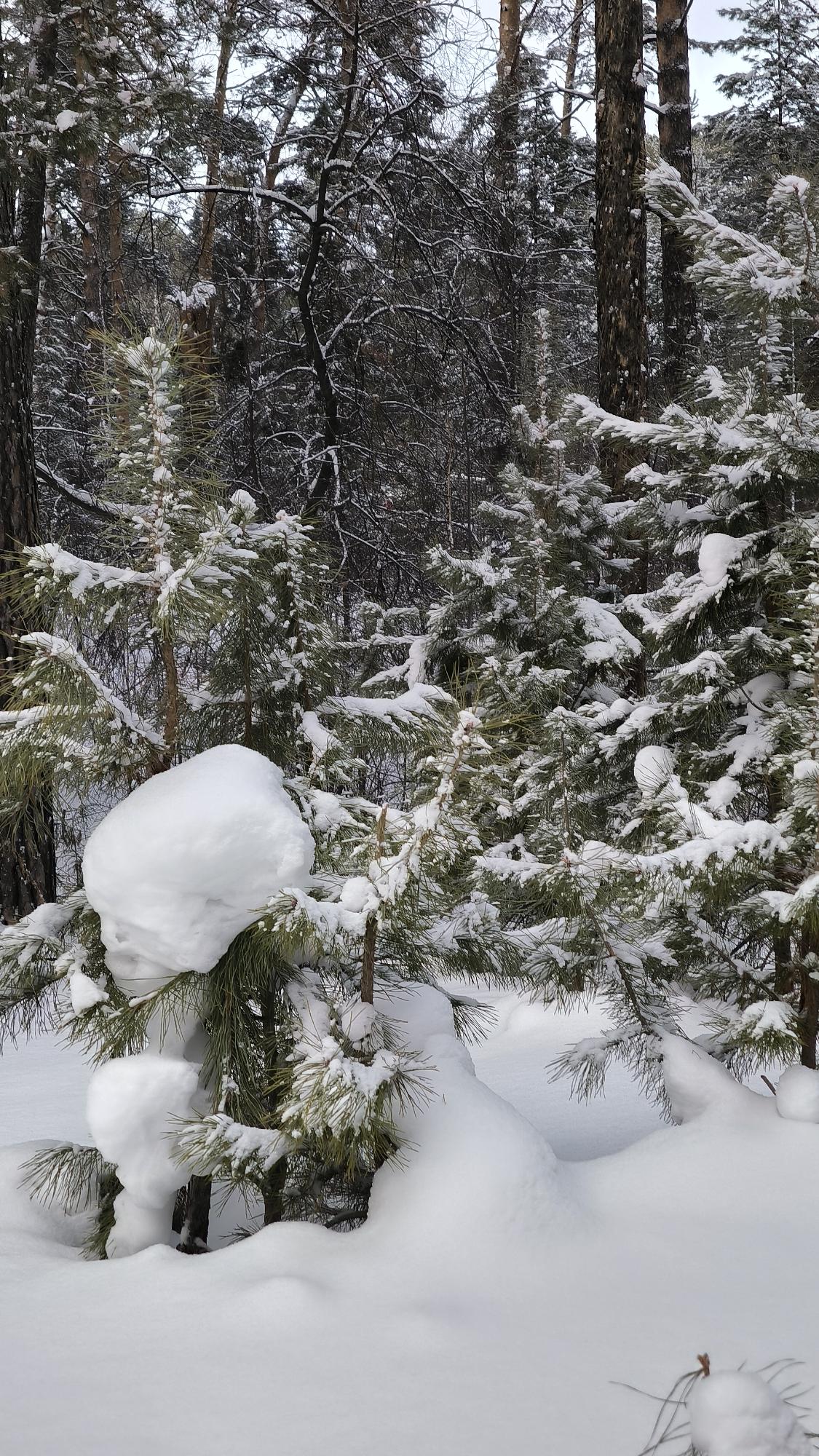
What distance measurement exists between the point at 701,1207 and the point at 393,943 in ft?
2.63

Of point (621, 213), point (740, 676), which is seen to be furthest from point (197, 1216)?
point (621, 213)

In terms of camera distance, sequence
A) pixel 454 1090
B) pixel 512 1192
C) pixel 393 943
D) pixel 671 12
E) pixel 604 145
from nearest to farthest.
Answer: pixel 512 1192 → pixel 454 1090 → pixel 393 943 → pixel 604 145 → pixel 671 12

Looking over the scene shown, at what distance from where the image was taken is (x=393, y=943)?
2.25 m

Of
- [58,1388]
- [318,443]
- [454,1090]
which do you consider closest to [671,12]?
[318,443]

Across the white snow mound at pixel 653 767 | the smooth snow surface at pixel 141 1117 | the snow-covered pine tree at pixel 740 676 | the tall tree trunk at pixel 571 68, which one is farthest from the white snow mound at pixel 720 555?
the tall tree trunk at pixel 571 68

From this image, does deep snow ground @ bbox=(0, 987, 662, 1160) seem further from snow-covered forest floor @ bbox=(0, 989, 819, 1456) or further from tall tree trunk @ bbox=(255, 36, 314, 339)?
tall tree trunk @ bbox=(255, 36, 314, 339)

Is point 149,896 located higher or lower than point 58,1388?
higher

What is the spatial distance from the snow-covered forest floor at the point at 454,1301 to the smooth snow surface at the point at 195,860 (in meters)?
0.52

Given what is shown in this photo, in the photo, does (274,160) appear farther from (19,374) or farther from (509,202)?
(19,374)

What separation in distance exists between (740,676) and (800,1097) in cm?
129

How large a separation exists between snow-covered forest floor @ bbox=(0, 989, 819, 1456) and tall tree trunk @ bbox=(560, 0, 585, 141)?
7.55 metres

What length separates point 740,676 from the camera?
3049mm

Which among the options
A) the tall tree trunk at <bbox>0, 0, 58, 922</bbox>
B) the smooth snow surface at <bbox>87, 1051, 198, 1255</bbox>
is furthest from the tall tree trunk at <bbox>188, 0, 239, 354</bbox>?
the smooth snow surface at <bbox>87, 1051, 198, 1255</bbox>

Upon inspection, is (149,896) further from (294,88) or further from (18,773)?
(294,88)
